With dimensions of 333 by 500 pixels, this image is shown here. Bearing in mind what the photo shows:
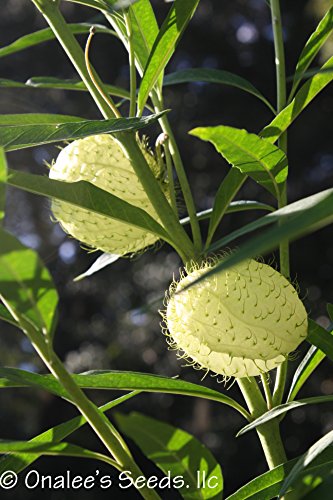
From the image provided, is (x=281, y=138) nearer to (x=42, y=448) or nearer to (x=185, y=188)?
(x=185, y=188)

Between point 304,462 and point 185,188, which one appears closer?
point 304,462

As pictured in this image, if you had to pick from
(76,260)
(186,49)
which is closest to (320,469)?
(76,260)

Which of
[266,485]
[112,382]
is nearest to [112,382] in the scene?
[112,382]

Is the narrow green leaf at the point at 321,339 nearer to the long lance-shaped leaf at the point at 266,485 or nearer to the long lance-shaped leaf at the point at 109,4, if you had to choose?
the long lance-shaped leaf at the point at 266,485

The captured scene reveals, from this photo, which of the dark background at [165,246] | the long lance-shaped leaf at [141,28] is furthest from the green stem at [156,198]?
the dark background at [165,246]

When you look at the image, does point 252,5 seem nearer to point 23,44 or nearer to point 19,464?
point 23,44
